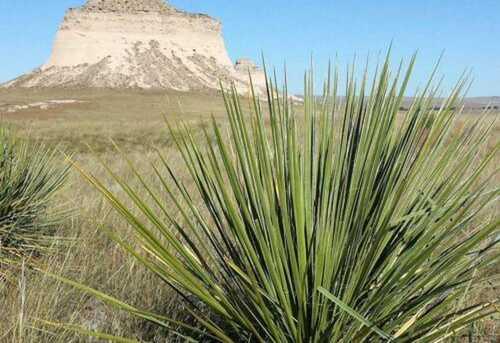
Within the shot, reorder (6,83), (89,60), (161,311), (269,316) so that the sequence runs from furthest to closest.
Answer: (6,83), (89,60), (161,311), (269,316)

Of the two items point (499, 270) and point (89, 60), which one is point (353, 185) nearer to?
point (499, 270)

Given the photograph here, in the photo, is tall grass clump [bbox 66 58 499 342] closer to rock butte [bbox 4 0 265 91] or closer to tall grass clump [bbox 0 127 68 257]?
tall grass clump [bbox 0 127 68 257]

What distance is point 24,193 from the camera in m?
2.87

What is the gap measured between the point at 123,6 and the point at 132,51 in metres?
6.33

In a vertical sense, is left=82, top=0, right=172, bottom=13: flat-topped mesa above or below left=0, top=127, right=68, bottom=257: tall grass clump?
above

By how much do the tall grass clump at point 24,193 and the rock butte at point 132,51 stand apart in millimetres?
49659

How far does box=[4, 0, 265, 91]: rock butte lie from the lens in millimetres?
52594

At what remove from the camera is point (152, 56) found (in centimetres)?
5475

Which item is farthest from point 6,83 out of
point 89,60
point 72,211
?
point 72,211

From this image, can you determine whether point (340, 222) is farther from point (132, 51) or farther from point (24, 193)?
point (132, 51)

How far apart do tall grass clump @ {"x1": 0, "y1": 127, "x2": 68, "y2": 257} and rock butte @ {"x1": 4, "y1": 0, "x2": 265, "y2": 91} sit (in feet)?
163

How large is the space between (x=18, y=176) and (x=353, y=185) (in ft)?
7.58

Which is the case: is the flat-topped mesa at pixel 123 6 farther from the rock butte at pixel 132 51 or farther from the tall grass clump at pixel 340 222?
the tall grass clump at pixel 340 222

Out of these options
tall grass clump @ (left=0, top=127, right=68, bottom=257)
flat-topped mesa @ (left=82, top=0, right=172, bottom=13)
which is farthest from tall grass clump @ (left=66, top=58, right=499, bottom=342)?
flat-topped mesa @ (left=82, top=0, right=172, bottom=13)
